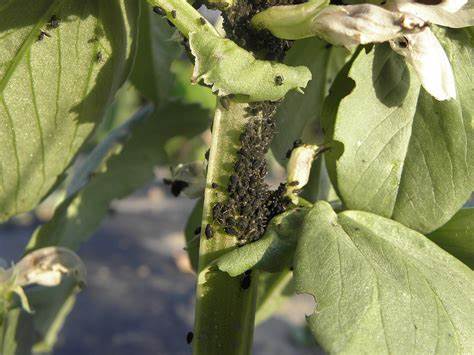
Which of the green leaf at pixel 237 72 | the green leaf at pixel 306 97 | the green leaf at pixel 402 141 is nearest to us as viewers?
the green leaf at pixel 237 72

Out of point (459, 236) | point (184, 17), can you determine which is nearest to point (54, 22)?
point (184, 17)

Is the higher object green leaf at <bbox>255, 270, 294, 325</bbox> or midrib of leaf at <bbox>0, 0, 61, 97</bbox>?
midrib of leaf at <bbox>0, 0, 61, 97</bbox>

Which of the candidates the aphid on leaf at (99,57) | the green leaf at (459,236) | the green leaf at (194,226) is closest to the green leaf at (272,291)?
the green leaf at (194,226)

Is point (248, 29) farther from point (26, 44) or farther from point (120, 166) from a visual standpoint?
point (120, 166)

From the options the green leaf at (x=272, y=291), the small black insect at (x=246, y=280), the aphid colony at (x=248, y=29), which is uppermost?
the aphid colony at (x=248, y=29)

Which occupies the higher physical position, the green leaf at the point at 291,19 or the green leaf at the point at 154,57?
the green leaf at the point at 291,19

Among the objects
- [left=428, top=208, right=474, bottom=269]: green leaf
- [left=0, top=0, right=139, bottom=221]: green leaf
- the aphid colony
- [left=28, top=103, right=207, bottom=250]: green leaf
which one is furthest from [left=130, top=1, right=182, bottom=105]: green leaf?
[left=428, top=208, right=474, bottom=269]: green leaf

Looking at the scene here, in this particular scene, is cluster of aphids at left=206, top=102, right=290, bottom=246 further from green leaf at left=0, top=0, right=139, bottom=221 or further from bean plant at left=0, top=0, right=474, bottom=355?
green leaf at left=0, top=0, right=139, bottom=221

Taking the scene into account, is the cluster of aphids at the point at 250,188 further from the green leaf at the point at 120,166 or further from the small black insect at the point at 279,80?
the green leaf at the point at 120,166
